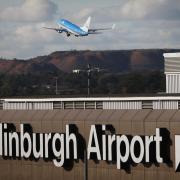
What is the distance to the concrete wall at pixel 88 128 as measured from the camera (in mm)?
49875

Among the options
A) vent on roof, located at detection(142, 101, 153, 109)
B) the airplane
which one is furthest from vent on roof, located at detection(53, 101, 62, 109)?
the airplane

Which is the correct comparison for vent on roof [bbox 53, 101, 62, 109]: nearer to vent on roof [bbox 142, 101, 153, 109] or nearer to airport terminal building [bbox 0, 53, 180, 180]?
airport terminal building [bbox 0, 53, 180, 180]

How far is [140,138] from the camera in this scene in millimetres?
50250

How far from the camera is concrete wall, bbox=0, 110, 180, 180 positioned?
164ft

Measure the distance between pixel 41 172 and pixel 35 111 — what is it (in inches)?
162

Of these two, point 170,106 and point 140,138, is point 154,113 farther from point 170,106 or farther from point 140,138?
point 170,106

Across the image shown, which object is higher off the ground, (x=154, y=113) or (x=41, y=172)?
(x=154, y=113)

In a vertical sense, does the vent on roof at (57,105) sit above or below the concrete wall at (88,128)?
above

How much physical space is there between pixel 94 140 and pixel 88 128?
1.25 m

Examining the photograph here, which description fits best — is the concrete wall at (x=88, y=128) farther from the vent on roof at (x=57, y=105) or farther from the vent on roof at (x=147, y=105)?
the vent on roof at (x=147, y=105)

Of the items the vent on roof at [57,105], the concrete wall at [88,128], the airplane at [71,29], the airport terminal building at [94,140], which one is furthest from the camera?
the airplane at [71,29]

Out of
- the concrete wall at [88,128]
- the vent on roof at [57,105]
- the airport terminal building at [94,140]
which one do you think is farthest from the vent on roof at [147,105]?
the vent on roof at [57,105]

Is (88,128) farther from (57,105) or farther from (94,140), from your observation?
(57,105)

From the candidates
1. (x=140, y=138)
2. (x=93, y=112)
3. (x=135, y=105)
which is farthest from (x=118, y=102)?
(x=140, y=138)
